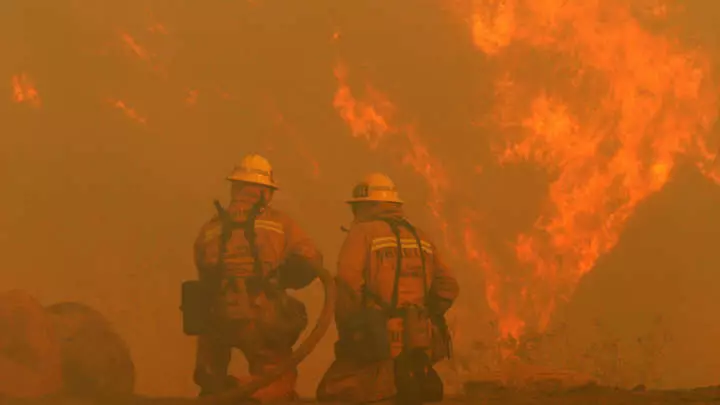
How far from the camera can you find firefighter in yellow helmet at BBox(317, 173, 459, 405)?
6.57m

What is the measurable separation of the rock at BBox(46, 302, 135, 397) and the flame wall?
597 centimetres

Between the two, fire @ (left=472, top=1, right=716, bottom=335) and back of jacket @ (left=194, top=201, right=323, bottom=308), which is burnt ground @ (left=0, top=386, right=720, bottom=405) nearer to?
back of jacket @ (left=194, top=201, right=323, bottom=308)

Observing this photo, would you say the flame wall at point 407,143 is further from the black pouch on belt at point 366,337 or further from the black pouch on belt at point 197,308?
the black pouch on belt at point 366,337

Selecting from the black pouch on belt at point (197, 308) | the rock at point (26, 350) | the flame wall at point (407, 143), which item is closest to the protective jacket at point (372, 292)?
the black pouch on belt at point (197, 308)

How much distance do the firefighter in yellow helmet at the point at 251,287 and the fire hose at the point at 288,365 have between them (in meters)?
0.29

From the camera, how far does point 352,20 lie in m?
17.1

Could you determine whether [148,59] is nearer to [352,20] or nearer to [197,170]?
[197,170]

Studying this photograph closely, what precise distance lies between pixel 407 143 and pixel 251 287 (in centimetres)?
965

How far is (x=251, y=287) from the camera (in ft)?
22.6

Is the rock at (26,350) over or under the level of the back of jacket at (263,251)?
under

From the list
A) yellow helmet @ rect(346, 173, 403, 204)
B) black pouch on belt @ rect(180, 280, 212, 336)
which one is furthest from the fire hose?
yellow helmet @ rect(346, 173, 403, 204)

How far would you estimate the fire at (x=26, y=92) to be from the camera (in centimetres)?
1516

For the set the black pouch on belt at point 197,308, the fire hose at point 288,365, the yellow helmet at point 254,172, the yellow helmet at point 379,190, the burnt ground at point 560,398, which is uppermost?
the yellow helmet at point 254,172

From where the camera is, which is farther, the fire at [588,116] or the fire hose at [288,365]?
the fire at [588,116]
